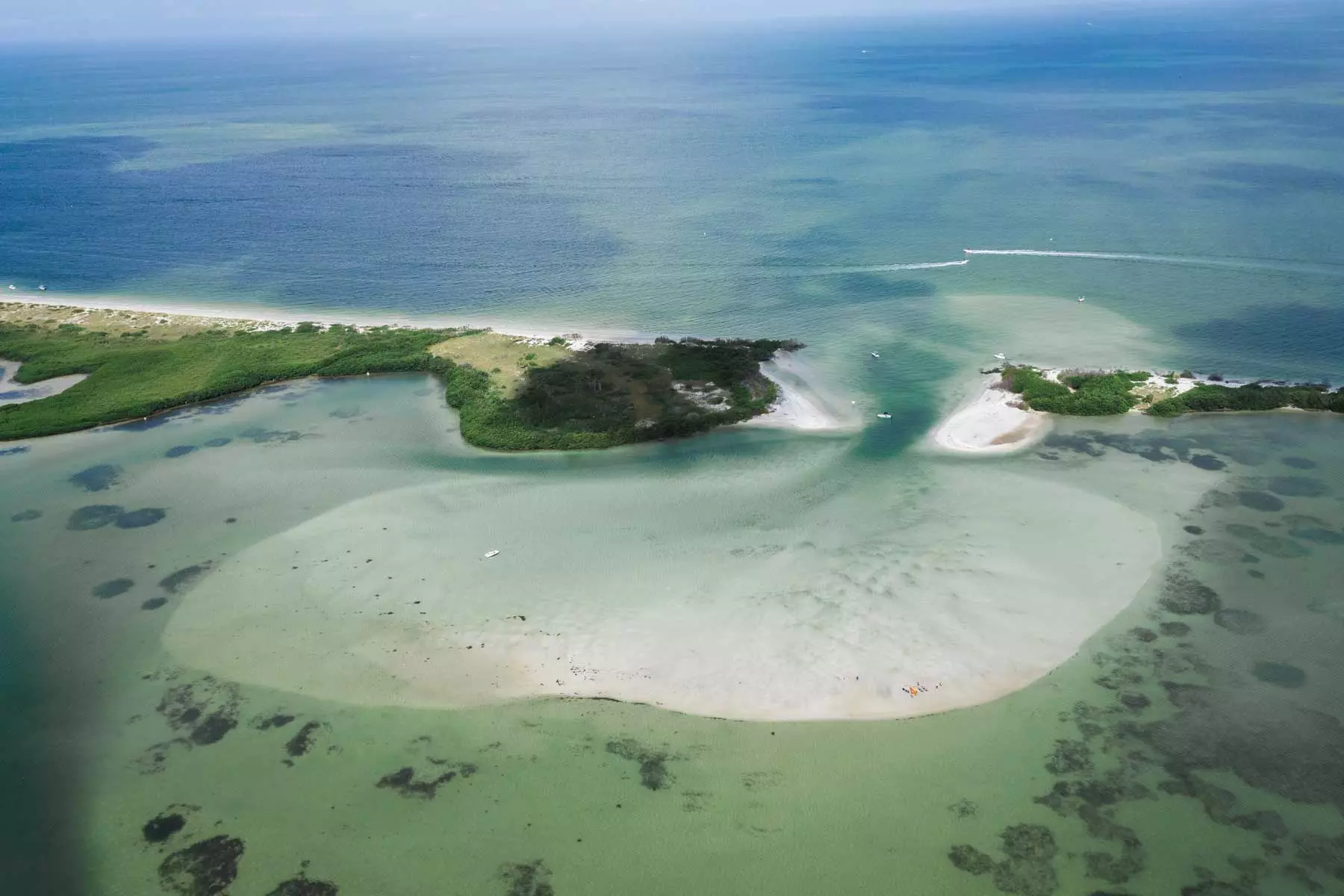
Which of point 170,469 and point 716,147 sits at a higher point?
point 716,147

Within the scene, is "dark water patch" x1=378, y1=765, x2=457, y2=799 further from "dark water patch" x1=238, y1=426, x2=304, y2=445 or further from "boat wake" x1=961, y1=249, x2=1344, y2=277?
"boat wake" x1=961, y1=249, x2=1344, y2=277

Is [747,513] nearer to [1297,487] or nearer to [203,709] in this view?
[203,709]

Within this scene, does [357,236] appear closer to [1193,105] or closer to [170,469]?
[170,469]

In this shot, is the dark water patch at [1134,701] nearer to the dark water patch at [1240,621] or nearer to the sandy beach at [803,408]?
the dark water patch at [1240,621]

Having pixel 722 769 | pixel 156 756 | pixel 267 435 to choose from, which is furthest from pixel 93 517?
pixel 722 769

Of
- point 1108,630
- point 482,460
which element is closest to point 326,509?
point 482,460

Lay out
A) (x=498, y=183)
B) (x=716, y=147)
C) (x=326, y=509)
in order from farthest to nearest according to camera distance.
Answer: (x=716, y=147) → (x=498, y=183) → (x=326, y=509)
